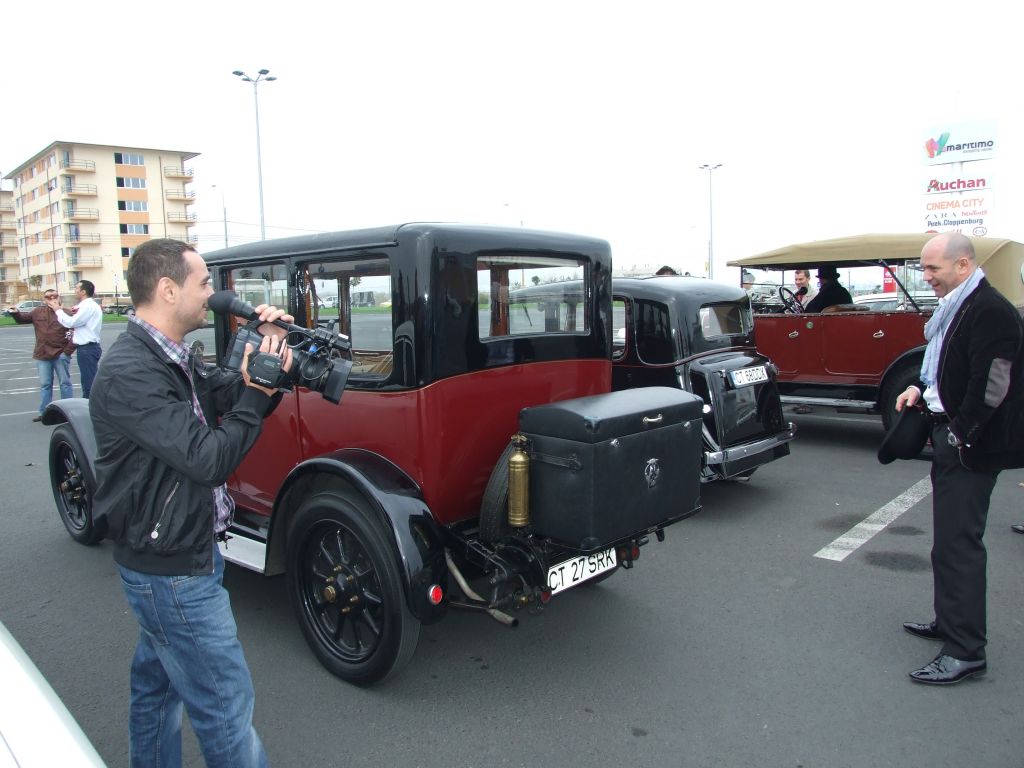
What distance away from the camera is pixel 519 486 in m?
2.90

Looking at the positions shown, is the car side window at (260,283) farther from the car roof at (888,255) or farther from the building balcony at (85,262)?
the building balcony at (85,262)

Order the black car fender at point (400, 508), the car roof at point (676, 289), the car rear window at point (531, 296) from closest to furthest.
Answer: the black car fender at point (400, 508) < the car rear window at point (531, 296) < the car roof at point (676, 289)

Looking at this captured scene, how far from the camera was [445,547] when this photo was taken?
9.84 feet

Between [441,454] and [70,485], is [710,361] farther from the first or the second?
[70,485]

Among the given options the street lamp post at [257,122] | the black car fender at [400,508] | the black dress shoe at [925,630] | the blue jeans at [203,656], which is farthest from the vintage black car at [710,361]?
the street lamp post at [257,122]

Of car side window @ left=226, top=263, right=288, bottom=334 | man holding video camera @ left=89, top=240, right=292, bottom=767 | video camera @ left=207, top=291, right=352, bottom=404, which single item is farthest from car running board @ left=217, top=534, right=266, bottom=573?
video camera @ left=207, top=291, right=352, bottom=404

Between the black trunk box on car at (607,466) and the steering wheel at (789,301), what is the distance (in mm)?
5741

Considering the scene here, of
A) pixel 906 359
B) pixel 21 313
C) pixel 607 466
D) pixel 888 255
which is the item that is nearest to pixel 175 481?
pixel 607 466

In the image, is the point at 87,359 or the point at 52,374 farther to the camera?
the point at 52,374

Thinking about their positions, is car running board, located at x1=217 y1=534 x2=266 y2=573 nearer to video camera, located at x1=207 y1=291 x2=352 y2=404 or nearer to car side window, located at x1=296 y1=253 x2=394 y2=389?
car side window, located at x1=296 y1=253 x2=394 y2=389

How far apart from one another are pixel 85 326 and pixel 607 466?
29.7 ft

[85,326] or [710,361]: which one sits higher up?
[85,326]

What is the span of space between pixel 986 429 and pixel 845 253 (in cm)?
536

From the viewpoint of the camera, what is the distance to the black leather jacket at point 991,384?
287 centimetres
